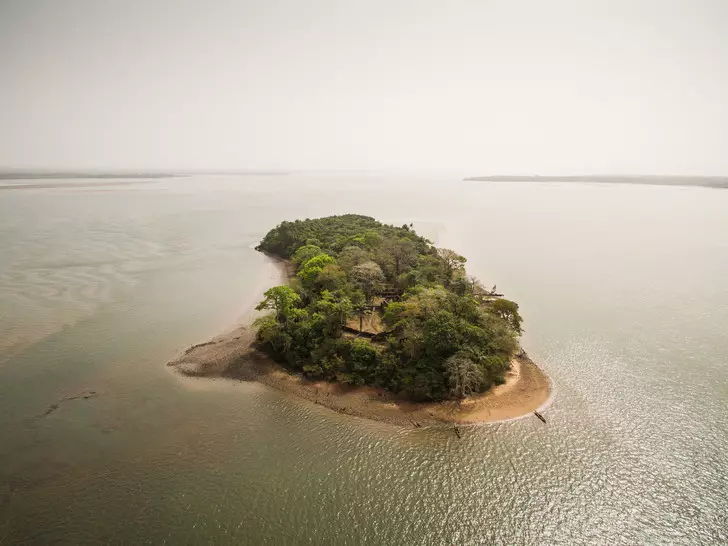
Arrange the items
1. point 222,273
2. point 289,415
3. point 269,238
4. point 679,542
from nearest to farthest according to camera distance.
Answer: point 679,542
point 289,415
point 222,273
point 269,238

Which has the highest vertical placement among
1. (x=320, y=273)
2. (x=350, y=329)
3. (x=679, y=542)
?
(x=320, y=273)

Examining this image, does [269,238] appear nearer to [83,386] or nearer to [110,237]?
[110,237]

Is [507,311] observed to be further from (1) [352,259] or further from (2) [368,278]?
(1) [352,259]

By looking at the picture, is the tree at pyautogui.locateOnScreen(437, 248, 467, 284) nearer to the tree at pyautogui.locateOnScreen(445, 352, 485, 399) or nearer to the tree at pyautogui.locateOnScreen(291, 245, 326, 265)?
the tree at pyautogui.locateOnScreen(445, 352, 485, 399)

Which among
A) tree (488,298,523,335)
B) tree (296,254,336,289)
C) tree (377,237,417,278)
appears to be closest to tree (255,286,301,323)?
tree (296,254,336,289)

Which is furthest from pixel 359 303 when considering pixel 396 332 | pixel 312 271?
pixel 312 271

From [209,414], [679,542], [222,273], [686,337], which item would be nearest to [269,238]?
[222,273]
